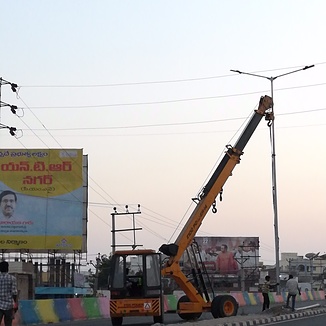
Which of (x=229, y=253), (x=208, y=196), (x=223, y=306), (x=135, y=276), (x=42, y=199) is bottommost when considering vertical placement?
(x=223, y=306)

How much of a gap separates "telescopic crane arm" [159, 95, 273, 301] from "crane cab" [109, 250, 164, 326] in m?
1.30

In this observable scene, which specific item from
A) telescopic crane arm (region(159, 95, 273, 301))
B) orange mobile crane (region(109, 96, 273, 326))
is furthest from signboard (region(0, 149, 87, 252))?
orange mobile crane (region(109, 96, 273, 326))

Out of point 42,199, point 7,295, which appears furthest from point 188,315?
point 42,199

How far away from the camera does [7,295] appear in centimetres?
1417

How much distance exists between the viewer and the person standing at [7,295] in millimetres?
14125

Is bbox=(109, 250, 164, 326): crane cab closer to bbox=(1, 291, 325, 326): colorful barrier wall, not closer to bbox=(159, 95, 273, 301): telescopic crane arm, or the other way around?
bbox=(159, 95, 273, 301): telescopic crane arm

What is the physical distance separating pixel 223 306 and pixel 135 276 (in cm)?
335

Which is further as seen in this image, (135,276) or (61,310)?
(61,310)

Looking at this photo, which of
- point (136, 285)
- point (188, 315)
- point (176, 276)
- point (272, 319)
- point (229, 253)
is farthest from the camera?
point (229, 253)

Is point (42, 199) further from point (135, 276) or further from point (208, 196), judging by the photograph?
point (135, 276)

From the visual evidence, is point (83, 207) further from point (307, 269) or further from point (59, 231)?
point (307, 269)

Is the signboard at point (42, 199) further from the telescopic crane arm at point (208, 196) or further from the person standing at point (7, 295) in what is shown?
the person standing at point (7, 295)

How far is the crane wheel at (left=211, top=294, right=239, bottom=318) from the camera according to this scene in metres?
23.7

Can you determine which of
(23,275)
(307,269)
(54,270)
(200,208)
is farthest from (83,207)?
(307,269)
